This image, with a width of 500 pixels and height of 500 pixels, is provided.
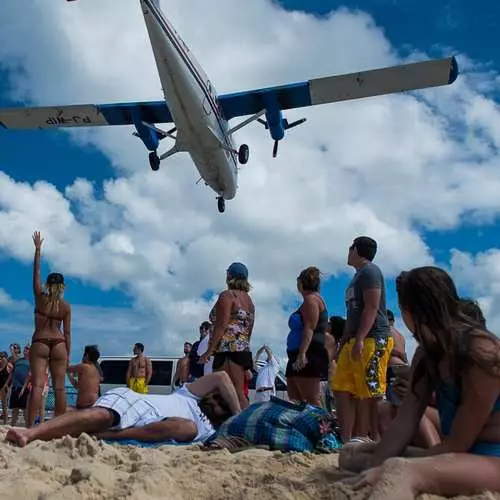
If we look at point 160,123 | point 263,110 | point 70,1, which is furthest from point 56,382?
point 160,123

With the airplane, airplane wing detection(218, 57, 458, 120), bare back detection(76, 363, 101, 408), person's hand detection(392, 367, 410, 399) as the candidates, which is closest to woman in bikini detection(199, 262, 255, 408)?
bare back detection(76, 363, 101, 408)

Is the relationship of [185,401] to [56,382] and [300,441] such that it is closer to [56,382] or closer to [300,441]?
[300,441]

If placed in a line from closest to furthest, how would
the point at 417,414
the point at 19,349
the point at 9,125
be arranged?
1. the point at 417,414
2. the point at 19,349
3. the point at 9,125

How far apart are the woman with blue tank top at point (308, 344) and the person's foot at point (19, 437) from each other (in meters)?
2.16

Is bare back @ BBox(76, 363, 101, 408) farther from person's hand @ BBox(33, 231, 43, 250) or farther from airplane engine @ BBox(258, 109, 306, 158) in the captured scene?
airplane engine @ BBox(258, 109, 306, 158)

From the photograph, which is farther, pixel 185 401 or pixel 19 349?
pixel 19 349

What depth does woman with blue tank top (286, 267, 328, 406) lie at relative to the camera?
5078 millimetres

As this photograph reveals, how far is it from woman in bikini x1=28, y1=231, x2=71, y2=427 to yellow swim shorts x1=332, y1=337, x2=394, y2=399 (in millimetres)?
2726

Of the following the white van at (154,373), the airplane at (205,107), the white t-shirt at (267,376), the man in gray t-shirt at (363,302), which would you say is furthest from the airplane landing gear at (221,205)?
the man in gray t-shirt at (363,302)

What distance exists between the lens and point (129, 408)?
3994 millimetres

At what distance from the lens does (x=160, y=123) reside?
66.8 ft

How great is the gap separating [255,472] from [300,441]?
905 mm

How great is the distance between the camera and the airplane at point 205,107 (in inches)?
594

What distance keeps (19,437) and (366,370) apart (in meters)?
2.21
